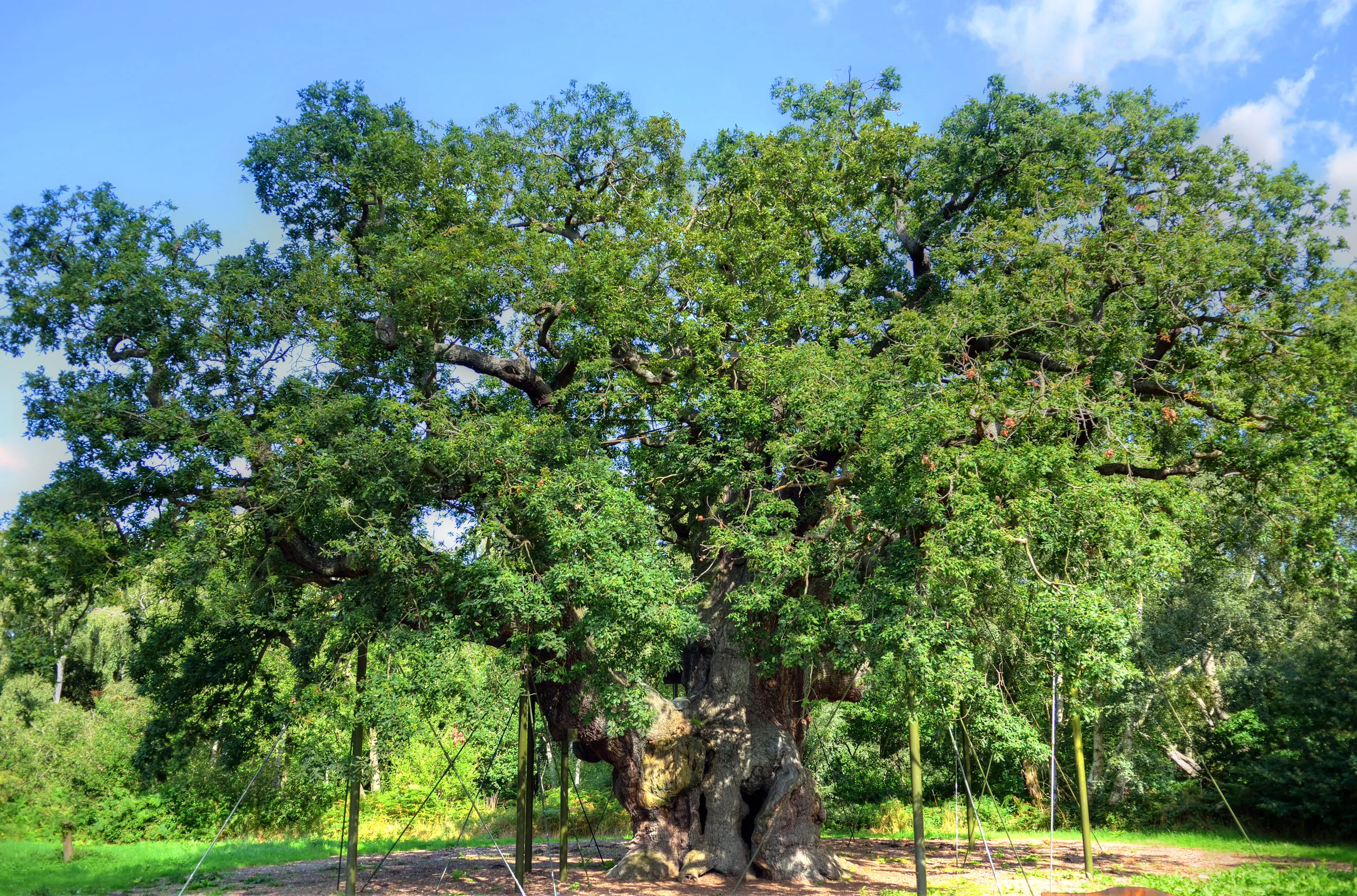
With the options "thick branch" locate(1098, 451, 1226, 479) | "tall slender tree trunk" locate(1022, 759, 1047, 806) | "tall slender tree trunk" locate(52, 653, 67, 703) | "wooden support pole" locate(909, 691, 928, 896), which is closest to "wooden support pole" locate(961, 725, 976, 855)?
"wooden support pole" locate(909, 691, 928, 896)

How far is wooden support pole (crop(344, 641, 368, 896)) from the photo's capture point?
1135cm

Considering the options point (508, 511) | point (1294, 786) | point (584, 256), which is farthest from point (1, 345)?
point (1294, 786)

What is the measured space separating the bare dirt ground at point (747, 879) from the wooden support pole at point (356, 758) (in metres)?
2.12

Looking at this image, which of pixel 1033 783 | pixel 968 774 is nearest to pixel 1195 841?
pixel 968 774

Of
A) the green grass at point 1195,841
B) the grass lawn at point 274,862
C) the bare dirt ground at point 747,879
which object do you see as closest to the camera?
the grass lawn at point 274,862

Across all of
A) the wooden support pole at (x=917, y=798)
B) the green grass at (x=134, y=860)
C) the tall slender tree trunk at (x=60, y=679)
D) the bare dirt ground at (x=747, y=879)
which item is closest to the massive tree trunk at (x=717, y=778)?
the bare dirt ground at (x=747, y=879)

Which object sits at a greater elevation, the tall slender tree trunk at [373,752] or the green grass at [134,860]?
the tall slender tree trunk at [373,752]

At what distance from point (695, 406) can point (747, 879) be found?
7.52m

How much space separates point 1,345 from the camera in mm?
11789

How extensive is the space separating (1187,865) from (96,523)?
18319 millimetres

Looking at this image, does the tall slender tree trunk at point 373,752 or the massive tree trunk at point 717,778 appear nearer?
the tall slender tree trunk at point 373,752

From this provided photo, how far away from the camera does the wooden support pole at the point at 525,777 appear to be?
1246 cm

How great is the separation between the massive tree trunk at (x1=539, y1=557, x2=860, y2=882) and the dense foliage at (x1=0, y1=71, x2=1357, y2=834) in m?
1.59

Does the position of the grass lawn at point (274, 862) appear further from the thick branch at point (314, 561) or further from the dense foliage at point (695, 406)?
the thick branch at point (314, 561)
